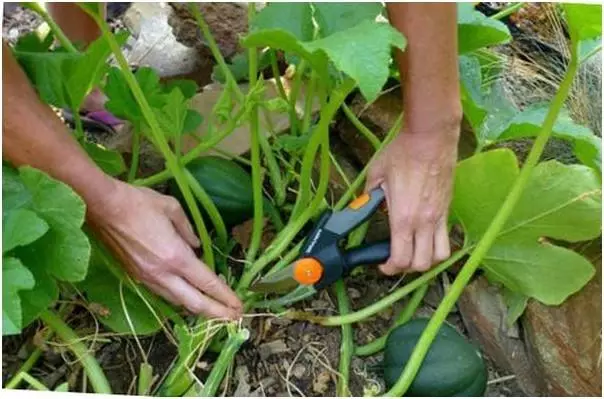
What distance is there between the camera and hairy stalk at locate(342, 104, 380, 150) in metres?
1.33

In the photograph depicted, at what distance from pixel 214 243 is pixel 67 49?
1.04ft

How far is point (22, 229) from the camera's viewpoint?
101 cm

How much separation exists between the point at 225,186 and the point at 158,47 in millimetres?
555

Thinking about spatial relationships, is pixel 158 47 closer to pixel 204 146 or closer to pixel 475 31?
pixel 204 146

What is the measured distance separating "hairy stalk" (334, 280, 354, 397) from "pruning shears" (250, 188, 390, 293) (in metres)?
0.09

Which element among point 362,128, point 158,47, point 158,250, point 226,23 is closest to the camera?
point 158,250

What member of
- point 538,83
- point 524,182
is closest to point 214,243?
point 524,182

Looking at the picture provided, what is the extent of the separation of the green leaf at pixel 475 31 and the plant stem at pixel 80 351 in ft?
1.83

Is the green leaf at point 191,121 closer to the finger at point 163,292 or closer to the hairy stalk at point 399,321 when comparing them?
the finger at point 163,292

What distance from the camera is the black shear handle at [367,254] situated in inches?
47.0

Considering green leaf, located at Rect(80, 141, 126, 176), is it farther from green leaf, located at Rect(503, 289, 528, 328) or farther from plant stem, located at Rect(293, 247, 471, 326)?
A: green leaf, located at Rect(503, 289, 528, 328)

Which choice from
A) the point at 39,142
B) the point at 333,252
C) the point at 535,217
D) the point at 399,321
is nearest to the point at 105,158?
the point at 39,142

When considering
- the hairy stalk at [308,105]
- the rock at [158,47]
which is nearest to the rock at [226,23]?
the rock at [158,47]

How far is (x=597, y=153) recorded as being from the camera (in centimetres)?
116
